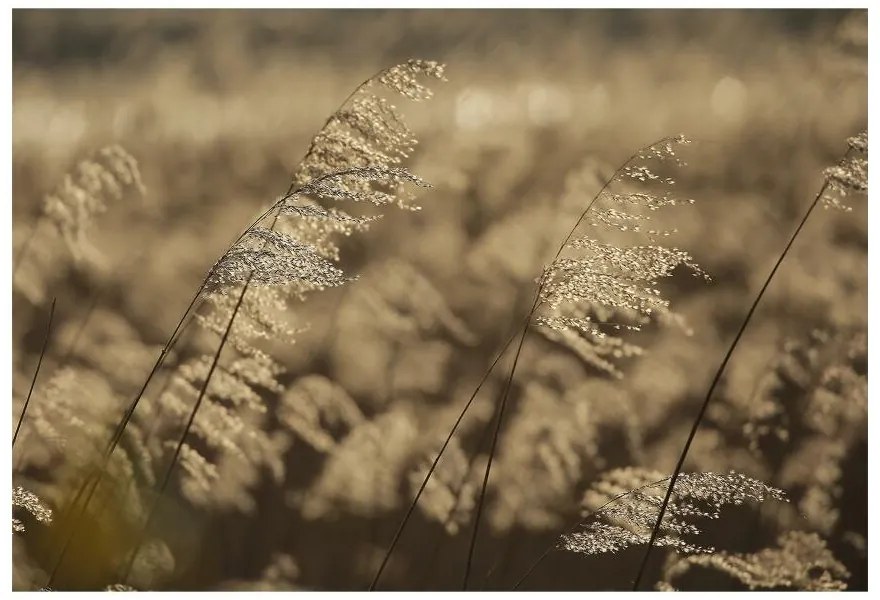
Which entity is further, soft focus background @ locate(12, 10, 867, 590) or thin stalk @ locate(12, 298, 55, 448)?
soft focus background @ locate(12, 10, 867, 590)

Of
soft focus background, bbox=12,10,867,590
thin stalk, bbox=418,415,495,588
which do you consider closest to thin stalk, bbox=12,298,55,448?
soft focus background, bbox=12,10,867,590

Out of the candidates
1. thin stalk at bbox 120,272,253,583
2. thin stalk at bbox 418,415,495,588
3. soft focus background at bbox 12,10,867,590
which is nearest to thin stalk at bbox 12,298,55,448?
soft focus background at bbox 12,10,867,590

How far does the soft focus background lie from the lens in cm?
206

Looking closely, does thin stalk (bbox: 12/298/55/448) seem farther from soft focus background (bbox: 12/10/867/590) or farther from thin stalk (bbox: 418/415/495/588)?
thin stalk (bbox: 418/415/495/588)

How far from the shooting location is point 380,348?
6.93 feet

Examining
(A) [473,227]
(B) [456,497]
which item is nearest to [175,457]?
(B) [456,497]

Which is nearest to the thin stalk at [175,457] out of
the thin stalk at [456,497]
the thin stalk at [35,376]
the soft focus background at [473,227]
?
the soft focus background at [473,227]

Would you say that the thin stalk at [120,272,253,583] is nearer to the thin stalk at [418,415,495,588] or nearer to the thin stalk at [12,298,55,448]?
the thin stalk at [12,298,55,448]

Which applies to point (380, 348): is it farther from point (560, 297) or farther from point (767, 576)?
point (767, 576)

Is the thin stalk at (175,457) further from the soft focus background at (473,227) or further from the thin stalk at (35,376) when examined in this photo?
the thin stalk at (35,376)

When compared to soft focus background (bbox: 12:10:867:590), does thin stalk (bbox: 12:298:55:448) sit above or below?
below

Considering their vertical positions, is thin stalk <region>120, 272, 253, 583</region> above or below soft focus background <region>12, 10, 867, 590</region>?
below
